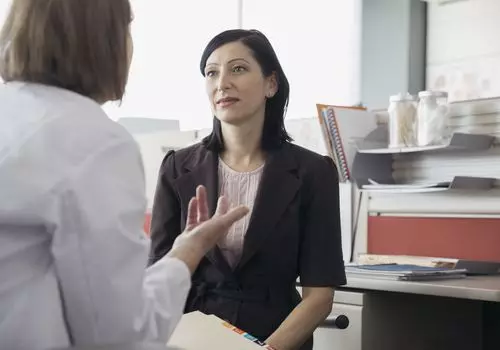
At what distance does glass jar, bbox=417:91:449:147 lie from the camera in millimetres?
2172

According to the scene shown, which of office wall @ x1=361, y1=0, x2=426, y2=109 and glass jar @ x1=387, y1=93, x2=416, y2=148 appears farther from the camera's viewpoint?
office wall @ x1=361, y1=0, x2=426, y2=109

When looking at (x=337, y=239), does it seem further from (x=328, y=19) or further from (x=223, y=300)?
(x=328, y=19)

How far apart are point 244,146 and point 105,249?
0.94 m

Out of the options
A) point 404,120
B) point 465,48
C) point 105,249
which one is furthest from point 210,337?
point 465,48

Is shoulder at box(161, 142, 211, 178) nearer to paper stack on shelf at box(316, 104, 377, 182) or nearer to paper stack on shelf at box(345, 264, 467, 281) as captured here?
paper stack on shelf at box(345, 264, 467, 281)

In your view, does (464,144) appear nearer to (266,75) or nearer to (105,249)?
(266,75)

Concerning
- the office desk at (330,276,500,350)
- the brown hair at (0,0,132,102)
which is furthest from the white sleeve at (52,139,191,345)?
the office desk at (330,276,500,350)

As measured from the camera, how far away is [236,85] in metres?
1.70

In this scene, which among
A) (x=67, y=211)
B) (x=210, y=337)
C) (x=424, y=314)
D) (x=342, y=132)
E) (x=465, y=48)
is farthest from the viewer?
(x=465, y=48)

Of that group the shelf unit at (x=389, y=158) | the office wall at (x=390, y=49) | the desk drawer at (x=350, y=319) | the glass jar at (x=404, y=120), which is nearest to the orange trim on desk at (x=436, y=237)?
the shelf unit at (x=389, y=158)

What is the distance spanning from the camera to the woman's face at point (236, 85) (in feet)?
5.57

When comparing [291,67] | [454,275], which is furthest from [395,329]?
[291,67]

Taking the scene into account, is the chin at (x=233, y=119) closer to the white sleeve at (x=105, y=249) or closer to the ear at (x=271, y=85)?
the ear at (x=271, y=85)

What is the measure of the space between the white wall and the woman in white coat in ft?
10.4
